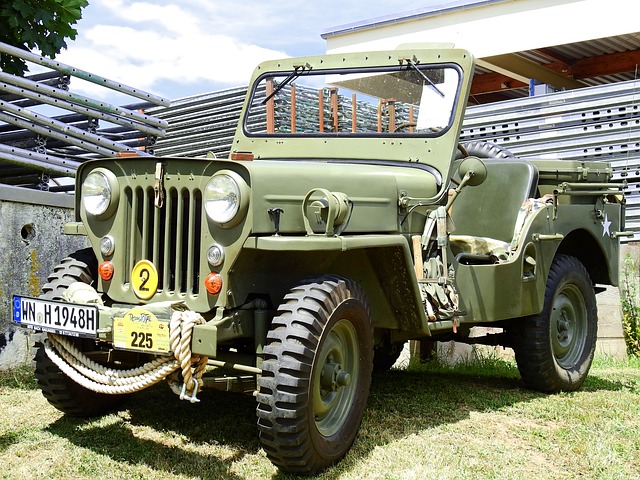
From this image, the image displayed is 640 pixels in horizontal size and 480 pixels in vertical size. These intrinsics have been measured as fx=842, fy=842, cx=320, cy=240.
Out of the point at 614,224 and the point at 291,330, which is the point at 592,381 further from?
Result: the point at 291,330

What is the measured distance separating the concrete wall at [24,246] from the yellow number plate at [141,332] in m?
2.56

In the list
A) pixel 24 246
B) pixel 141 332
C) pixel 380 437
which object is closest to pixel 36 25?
pixel 24 246

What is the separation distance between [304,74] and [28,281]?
2.53 meters

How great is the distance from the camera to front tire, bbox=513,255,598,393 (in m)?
5.62

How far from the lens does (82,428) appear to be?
14.7ft

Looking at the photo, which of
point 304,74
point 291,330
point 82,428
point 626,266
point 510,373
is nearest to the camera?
point 291,330

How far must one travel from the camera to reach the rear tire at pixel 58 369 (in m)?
4.33

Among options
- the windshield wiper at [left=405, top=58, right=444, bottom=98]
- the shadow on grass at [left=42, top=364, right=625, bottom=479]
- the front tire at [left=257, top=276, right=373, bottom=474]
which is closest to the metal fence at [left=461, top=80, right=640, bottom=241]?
the shadow on grass at [left=42, top=364, right=625, bottom=479]

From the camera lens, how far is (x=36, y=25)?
870 cm

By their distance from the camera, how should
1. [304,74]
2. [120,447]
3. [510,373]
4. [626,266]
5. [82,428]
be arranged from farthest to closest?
[626,266] → [510,373] → [304,74] → [82,428] → [120,447]

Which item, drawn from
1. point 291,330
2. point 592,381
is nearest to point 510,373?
point 592,381

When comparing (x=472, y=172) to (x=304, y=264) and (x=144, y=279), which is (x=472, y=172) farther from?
(x=144, y=279)

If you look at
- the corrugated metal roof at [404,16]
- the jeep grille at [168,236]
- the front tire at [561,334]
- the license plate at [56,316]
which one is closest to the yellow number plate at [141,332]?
the license plate at [56,316]

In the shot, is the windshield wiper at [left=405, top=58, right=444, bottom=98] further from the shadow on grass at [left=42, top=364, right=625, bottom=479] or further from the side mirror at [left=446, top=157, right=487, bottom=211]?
the shadow on grass at [left=42, top=364, right=625, bottom=479]
